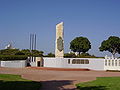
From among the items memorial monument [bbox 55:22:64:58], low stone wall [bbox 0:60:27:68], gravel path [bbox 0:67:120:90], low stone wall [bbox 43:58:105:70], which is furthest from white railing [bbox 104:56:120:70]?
low stone wall [bbox 0:60:27:68]

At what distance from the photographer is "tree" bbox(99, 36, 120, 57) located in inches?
2364

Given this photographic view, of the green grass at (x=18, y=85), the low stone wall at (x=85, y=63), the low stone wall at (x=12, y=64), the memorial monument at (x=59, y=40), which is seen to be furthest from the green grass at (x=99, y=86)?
the low stone wall at (x=12, y=64)

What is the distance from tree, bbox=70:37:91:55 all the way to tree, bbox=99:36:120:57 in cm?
400

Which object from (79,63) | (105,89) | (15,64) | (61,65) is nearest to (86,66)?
(79,63)

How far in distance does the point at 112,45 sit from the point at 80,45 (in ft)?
26.0

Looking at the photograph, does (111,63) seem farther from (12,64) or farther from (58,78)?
(58,78)

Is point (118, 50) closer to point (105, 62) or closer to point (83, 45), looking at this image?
point (83, 45)

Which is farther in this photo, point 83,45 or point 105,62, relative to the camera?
point 83,45

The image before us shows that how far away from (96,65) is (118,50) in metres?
32.0

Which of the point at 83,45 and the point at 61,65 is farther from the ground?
the point at 83,45

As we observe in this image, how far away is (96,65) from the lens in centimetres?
3027

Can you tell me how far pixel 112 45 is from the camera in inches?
2384

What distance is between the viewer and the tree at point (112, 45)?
60056mm

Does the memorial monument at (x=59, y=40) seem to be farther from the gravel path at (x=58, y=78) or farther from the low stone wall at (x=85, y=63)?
the gravel path at (x=58, y=78)
